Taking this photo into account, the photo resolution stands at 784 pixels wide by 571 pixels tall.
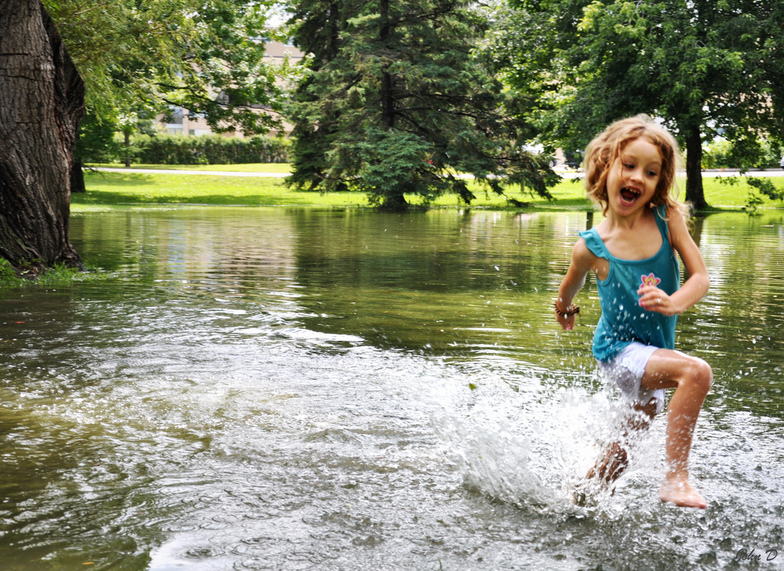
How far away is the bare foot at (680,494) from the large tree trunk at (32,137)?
341 inches

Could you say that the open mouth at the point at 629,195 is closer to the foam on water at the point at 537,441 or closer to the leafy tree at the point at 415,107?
the foam on water at the point at 537,441

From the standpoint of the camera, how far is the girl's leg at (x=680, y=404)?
3.43 m

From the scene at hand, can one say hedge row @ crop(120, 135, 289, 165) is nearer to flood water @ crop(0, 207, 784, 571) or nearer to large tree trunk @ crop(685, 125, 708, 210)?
large tree trunk @ crop(685, 125, 708, 210)

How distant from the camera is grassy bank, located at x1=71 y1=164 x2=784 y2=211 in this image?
3516 centimetres

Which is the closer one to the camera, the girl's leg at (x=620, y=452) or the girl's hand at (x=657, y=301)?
the girl's hand at (x=657, y=301)

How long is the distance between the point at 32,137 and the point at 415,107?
27.5 m

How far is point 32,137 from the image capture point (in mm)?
10148

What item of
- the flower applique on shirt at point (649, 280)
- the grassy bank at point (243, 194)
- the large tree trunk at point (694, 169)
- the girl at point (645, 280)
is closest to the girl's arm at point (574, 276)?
the girl at point (645, 280)

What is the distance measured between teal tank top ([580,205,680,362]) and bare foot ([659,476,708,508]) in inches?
21.4

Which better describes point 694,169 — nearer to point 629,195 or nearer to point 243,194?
point 243,194

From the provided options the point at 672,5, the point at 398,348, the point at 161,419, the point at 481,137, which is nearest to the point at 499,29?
the point at 481,137

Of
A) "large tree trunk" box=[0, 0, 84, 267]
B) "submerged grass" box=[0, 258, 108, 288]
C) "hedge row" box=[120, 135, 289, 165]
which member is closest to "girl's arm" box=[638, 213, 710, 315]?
"submerged grass" box=[0, 258, 108, 288]

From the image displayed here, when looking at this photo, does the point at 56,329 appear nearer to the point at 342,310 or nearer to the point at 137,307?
the point at 137,307

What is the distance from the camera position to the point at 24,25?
10.0 meters
